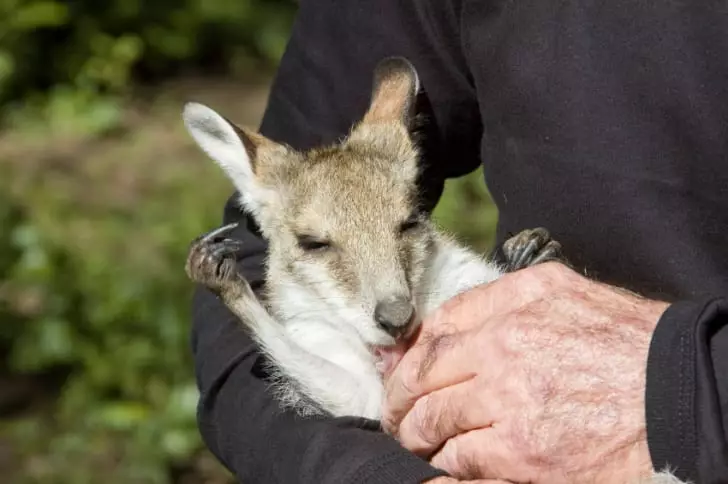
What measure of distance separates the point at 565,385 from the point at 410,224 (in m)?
0.60

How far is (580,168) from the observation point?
175 centimetres

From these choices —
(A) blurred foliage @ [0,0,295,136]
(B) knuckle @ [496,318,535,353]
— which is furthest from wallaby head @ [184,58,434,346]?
(A) blurred foliage @ [0,0,295,136]

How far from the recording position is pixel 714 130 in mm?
1588

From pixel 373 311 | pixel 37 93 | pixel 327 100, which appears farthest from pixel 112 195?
pixel 373 311

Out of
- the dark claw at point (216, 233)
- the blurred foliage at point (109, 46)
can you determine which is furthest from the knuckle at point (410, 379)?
the blurred foliage at point (109, 46)

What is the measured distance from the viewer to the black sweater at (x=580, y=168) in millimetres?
1397

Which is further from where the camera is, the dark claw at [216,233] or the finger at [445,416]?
the dark claw at [216,233]

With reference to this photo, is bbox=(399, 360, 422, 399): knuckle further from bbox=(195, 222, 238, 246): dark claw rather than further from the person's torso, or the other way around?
bbox=(195, 222, 238, 246): dark claw

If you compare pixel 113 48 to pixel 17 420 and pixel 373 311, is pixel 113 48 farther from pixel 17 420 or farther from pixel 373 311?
pixel 373 311

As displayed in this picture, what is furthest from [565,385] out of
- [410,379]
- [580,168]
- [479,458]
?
[580,168]

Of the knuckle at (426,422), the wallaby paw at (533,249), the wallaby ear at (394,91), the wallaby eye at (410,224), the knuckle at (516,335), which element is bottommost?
the knuckle at (426,422)

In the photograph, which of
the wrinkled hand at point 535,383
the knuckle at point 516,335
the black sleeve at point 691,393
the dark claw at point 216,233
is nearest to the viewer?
the black sleeve at point 691,393

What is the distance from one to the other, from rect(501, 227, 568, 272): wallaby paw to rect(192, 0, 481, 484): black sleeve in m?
0.38

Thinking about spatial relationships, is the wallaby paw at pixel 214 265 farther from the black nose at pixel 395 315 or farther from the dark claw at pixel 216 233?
the black nose at pixel 395 315
